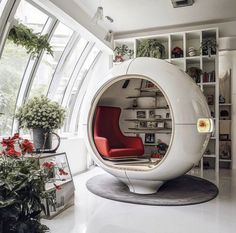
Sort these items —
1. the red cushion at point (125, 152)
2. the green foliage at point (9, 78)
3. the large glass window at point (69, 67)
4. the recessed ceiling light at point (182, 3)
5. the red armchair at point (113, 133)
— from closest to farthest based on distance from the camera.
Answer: the green foliage at point (9, 78), the red cushion at point (125, 152), the red armchair at point (113, 133), the recessed ceiling light at point (182, 3), the large glass window at point (69, 67)

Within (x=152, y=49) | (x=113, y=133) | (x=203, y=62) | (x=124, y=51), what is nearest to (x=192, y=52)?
(x=203, y=62)

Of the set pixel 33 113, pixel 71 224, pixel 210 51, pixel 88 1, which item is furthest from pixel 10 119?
pixel 210 51

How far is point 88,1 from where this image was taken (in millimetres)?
4738

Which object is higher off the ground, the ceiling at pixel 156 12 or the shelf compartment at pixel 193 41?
the ceiling at pixel 156 12

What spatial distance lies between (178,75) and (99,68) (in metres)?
3.51

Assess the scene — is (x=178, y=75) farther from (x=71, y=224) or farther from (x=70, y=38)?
(x=70, y=38)

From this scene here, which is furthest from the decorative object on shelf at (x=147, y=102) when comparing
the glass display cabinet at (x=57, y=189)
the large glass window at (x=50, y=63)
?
the glass display cabinet at (x=57, y=189)

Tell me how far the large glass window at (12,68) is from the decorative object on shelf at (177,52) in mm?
2928

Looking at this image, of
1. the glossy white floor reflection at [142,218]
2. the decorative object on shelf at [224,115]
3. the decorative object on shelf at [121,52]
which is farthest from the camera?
the decorative object on shelf at [121,52]

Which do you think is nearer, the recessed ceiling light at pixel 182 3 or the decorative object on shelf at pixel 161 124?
the recessed ceiling light at pixel 182 3

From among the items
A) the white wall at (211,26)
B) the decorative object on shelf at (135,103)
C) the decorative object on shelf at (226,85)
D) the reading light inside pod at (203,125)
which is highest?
the white wall at (211,26)

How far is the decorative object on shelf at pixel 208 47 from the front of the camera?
17.8 ft

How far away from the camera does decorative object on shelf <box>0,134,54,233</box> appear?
Result: 1.79 metres

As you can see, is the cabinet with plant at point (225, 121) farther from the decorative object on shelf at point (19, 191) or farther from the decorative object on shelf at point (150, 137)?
the decorative object on shelf at point (19, 191)
